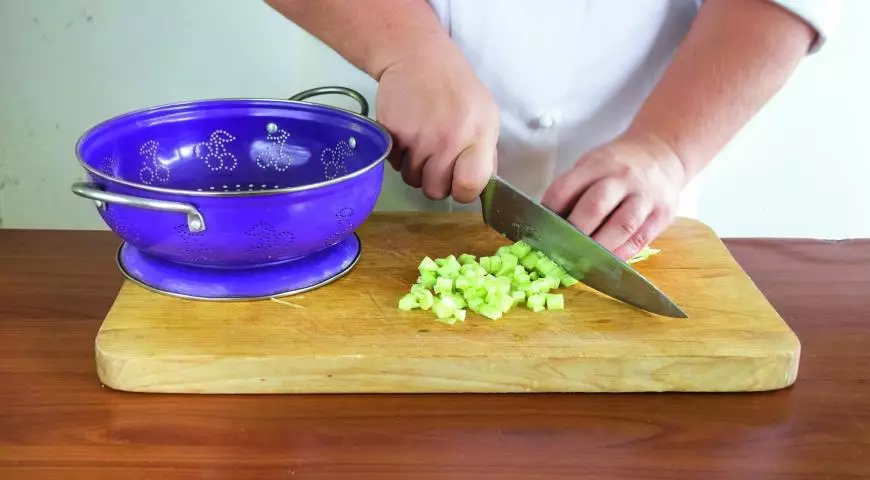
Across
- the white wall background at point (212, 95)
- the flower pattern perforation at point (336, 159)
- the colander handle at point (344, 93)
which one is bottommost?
the white wall background at point (212, 95)

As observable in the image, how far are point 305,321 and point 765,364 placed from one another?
1.30 feet

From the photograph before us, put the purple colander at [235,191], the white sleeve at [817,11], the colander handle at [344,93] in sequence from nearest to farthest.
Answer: the purple colander at [235,191]
the white sleeve at [817,11]
the colander handle at [344,93]

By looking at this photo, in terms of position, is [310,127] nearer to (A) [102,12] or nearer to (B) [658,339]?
(B) [658,339]

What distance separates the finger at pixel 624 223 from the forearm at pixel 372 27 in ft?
0.84

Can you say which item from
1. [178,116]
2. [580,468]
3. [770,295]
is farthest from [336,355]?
[770,295]

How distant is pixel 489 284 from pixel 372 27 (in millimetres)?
336

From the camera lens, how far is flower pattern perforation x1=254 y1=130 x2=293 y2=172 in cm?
97

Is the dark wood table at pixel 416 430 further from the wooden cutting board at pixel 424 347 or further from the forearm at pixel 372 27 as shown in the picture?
the forearm at pixel 372 27

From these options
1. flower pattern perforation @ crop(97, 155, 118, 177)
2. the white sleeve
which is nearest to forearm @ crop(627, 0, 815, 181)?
the white sleeve

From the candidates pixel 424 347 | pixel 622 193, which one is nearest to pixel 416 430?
pixel 424 347

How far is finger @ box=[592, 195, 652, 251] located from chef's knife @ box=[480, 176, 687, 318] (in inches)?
1.6

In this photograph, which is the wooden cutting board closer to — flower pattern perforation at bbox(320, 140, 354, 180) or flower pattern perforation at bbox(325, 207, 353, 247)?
flower pattern perforation at bbox(325, 207, 353, 247)

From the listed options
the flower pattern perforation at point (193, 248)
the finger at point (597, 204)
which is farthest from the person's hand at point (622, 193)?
the flower pattern perforation at point (193, 248)

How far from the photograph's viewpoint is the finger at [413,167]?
3.04 feet
